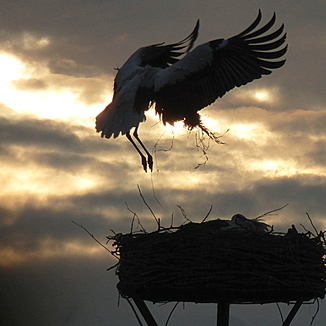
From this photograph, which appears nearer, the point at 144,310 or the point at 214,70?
the point at 144,310

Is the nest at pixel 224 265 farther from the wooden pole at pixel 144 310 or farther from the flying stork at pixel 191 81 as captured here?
the flying stork at pixel 191 81

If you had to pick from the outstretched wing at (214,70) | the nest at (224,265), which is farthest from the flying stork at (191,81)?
the nest at (224,265)

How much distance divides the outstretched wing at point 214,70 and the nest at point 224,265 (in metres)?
1.56

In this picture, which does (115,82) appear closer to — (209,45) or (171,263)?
(209,45)

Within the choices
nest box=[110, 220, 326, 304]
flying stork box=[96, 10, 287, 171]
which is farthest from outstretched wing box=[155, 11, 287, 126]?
nest box=[110, 220, 326, 304]

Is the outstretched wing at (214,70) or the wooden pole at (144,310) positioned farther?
the outstretched wing at (214,70)

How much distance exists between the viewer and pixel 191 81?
20.6 ft

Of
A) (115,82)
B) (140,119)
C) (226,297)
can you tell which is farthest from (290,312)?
(115,82)

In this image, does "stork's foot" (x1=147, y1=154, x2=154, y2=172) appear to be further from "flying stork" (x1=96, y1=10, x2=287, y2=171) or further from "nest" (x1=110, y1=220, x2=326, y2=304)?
"nest" (x1=110, y1=220, x2=326, y2=304)

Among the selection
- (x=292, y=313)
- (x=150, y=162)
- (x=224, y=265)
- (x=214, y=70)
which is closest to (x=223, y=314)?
(x=292, y=313)

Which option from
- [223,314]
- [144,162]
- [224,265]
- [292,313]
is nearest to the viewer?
[224,265]

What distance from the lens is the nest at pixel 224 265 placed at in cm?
472

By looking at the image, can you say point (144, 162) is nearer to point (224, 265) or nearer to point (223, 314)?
point (223, 314)

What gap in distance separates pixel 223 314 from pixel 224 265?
0.83 metres
